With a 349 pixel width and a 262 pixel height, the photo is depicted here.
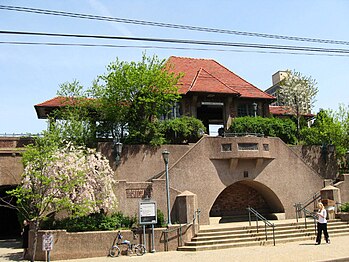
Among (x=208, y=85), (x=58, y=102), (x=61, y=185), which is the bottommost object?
(x=61, y=185)

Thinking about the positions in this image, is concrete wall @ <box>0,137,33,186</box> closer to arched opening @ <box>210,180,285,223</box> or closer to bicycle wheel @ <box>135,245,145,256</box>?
bicycle wheel @ <box>135,245,145,256</box>

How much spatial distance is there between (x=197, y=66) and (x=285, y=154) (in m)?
11.0

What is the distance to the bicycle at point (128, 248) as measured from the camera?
15.5 meters

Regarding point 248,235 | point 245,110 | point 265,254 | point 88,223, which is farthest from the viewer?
point 245,110

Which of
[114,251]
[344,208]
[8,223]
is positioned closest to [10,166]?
[114,251]

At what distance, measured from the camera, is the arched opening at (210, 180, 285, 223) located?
23.1m

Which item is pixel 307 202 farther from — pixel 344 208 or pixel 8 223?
pixel 8 223

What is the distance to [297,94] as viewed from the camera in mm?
30750

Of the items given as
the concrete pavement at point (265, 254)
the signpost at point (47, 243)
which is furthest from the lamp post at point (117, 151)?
the signpost at point (47, 243)

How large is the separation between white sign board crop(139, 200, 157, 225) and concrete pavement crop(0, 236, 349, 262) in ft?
4.29

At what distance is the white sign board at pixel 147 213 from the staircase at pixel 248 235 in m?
1.78

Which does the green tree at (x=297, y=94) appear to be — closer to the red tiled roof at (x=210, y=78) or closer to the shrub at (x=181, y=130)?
the red tiled roof at (x=210, y=78)

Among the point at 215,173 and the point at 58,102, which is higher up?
the point at 58,102

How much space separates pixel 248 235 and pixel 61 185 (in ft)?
28.1
